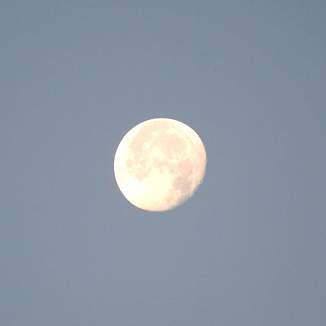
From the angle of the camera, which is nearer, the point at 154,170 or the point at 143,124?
the point at 154,170

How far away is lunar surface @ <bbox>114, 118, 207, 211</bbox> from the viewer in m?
26.3

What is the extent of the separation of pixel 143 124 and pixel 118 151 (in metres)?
1.64

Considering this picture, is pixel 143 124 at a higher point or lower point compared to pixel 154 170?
higher

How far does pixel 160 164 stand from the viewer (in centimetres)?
2611

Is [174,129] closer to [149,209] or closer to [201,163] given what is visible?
[201,163]

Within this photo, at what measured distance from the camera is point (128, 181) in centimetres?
2767

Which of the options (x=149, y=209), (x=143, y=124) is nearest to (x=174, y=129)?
(x=143, y=124)

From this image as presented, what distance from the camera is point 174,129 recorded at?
27625mm

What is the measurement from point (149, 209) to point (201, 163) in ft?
9.93

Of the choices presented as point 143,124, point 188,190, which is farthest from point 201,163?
point 143,124

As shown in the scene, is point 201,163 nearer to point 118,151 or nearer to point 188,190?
point 188,190

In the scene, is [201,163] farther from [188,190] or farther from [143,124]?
[143,124]

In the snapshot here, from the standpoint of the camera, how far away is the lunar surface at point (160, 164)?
26328 mm

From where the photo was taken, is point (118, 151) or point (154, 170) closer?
point (154, 170)
